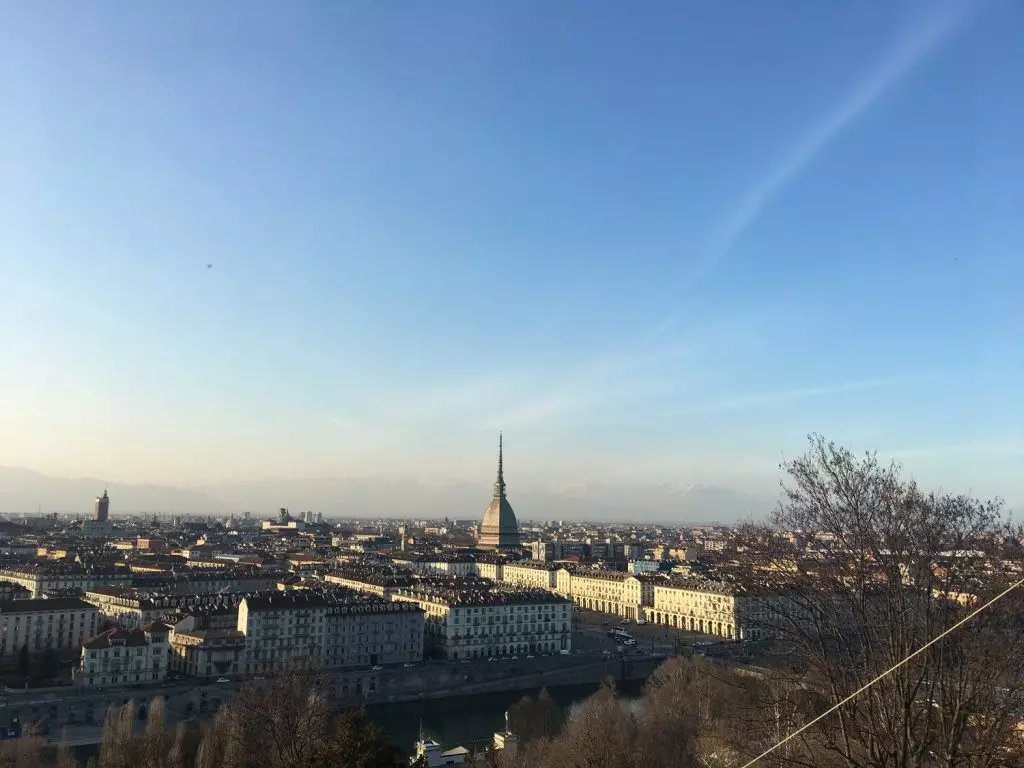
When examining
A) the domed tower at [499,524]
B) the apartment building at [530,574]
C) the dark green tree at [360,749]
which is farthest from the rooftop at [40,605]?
the domed tower at [499,524]

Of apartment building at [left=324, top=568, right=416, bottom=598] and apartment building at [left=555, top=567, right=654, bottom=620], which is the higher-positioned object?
apartment building at [left=324, top=568, right=416, bottom=598]

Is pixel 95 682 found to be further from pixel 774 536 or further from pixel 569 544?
pixel 569 544

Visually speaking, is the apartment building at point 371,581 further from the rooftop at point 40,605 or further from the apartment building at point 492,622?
the rooftop at point 40,605

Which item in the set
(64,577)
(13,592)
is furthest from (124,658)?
(64,577)

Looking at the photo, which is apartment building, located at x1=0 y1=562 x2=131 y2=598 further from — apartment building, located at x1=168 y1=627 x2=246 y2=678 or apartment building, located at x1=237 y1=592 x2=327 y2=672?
apartment building, located at x1=237 y1=592 x2=327 y2=672

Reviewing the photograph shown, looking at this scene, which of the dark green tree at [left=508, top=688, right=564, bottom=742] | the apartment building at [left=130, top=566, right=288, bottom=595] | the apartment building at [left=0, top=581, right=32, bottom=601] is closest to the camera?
the dark green tree at [left=508, top=688, right=564, bottom=742]

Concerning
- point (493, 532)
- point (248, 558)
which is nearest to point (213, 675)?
point (248, 558)

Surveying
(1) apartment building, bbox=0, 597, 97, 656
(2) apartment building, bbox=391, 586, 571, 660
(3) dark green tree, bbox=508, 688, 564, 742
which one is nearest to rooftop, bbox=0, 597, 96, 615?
(1) apartment building, bbox=0, 597, 97, 656

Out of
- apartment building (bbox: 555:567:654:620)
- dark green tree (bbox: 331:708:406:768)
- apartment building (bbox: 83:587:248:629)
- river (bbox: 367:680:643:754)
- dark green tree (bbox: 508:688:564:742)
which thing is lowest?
river (bbox: 367:680:643:754)
